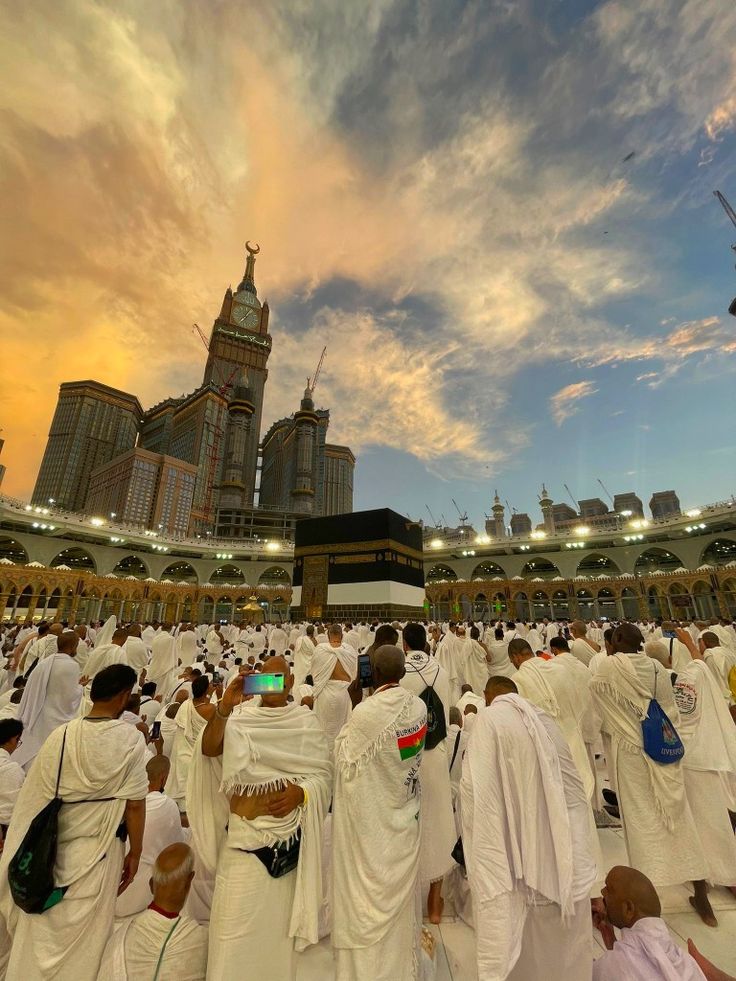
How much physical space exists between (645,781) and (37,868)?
10.9ft

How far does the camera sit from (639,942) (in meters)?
1.34

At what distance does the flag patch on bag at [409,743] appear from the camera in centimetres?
191

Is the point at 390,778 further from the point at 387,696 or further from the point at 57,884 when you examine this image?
the point at 57,884

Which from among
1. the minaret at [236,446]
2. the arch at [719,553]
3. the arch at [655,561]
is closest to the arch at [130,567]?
the minaret at [236,446]

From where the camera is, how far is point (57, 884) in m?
1.66

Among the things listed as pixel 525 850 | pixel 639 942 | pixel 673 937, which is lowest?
pixel 673 937

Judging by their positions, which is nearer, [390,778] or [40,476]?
[390,778]

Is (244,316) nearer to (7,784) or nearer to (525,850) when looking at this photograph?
(7,784)

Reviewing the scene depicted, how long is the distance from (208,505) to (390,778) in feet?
225

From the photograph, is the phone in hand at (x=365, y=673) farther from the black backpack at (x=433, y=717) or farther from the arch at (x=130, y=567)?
the arch at (x=130, y=567)

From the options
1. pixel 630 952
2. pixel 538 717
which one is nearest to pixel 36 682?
pixel 538 717

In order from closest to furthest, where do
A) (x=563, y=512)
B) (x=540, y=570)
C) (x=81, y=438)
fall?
(x=540, y=570) < (x=81, y=438) < (x=563, y=512)

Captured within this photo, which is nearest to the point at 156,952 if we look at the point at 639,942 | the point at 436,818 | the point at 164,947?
the point at 164,947

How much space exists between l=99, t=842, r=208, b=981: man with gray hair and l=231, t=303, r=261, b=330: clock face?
101 meters
